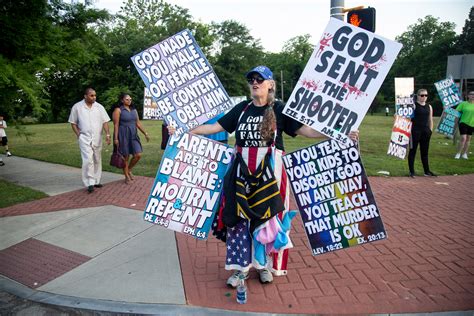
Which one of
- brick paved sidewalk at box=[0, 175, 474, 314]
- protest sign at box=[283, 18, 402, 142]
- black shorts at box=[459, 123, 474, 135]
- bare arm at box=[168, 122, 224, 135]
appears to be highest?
protest sign at box=[283, 18, 402, 142]

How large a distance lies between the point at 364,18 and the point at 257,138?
353 cm

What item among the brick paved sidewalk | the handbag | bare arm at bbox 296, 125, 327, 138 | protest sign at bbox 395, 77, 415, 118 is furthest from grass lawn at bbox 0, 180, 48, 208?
protest sign at bbox 395, 77, 415, 118

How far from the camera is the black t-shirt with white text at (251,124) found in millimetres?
2992

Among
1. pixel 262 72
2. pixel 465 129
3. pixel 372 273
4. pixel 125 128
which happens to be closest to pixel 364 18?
pixel 262 72

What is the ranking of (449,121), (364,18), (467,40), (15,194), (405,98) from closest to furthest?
(364,18), (15,194), (405,98), (449,121), (467,40)

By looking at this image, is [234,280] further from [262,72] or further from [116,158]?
[116,158]

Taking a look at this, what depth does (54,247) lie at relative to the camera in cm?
412

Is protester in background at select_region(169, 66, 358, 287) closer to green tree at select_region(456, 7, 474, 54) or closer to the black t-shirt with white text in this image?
the black t-shirt with white text

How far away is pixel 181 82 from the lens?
11.9 ft

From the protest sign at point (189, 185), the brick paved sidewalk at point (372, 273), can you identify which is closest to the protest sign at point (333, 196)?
the brick paved sidewalk at point (372, 273)

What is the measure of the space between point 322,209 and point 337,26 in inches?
64.7

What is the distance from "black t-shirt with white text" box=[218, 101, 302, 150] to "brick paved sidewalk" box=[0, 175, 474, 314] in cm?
136

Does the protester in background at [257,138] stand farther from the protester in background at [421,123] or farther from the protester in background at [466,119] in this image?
the protester in background at [466,119]

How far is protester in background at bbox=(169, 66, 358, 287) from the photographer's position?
298 cm
